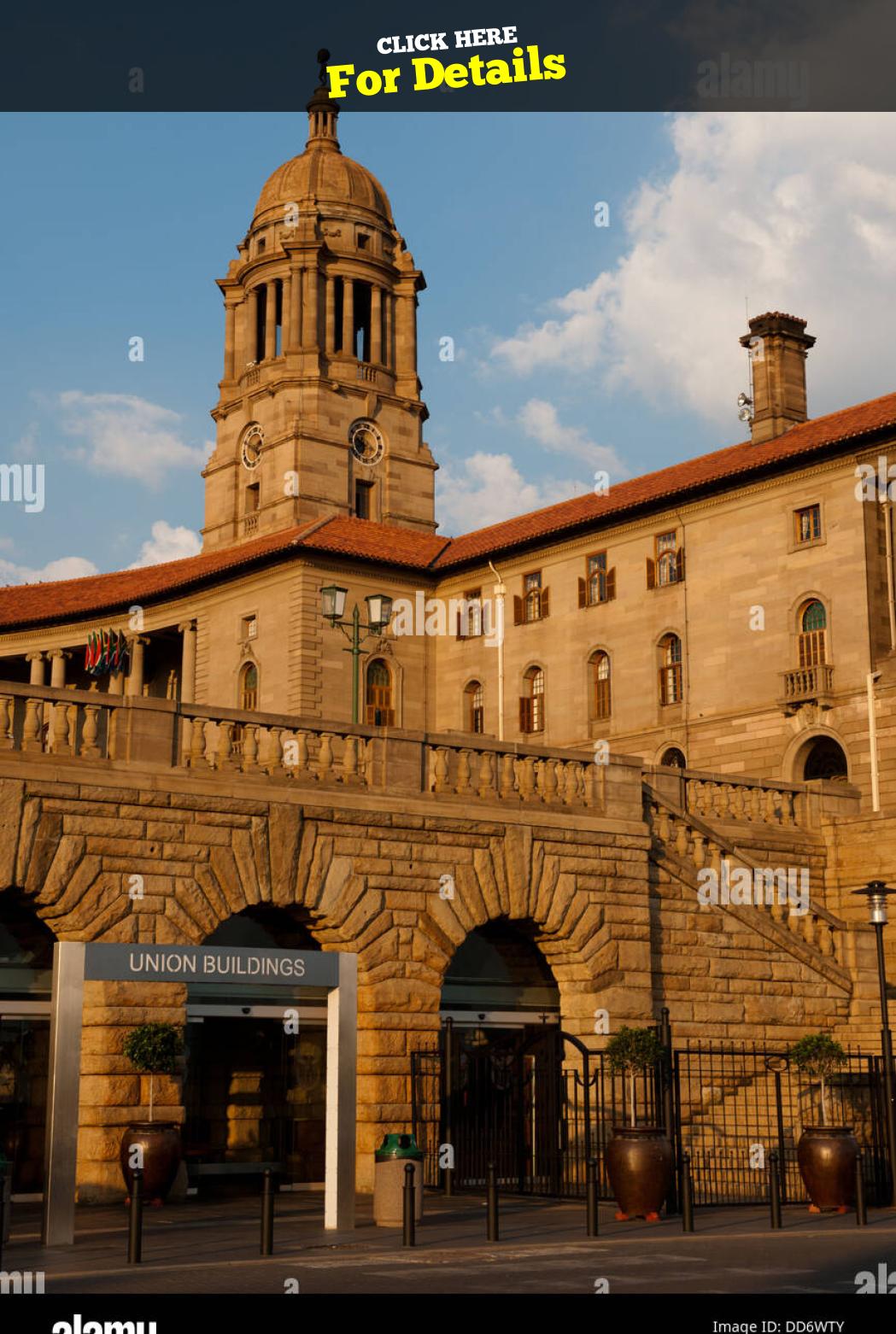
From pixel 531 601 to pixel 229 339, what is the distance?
1291 inches

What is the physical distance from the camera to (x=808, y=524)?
152 feet

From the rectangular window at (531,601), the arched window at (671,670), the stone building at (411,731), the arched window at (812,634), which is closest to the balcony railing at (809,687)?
the stone building at (411,731)

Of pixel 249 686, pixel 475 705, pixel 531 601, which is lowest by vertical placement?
pixel 475 705

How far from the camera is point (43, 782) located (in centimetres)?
2061

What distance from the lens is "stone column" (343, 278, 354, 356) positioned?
79.8 m

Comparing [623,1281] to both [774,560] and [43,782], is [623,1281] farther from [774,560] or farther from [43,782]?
[774,560]

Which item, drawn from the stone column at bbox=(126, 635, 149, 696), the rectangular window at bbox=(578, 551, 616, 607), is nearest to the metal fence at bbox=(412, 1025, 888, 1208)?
the rectangular window at bbox=(578, 551, 616, 607)

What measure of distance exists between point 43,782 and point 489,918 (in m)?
7.31

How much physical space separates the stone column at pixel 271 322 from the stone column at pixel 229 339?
117 inches

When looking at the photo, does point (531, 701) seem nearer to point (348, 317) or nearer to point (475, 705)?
point (475, 705)

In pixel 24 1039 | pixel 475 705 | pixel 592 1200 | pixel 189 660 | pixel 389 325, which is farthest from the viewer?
pixel 389 325

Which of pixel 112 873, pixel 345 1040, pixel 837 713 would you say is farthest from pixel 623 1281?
pixel 837 713

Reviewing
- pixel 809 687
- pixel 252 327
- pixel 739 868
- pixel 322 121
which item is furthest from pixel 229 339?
pixel 739 868

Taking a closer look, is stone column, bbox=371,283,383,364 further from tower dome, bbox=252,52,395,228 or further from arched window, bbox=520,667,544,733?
arched window, bbox=520,667,544,733
